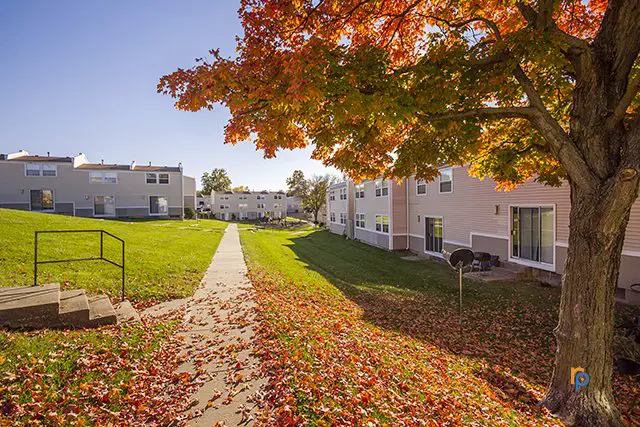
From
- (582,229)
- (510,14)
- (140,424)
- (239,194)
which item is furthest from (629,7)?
(239,194)

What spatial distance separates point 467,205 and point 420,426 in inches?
580

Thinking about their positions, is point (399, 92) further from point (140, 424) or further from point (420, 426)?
point (140, 424)

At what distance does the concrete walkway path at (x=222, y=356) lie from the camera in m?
3.55

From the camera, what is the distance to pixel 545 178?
8.16m

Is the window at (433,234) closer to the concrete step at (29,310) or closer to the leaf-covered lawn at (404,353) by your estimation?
the leaf-covered lawn at (404,353)

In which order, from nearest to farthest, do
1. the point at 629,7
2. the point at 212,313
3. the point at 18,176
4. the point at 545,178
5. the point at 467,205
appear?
the point at 629,7 < the point at 212,313 < the point at 545,178 < the point at 467,205 < the point at 18,176

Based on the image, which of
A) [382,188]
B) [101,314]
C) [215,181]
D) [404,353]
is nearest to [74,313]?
[101,314]

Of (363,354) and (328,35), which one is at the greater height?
(328,35)

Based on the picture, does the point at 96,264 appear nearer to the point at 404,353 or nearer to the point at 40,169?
the point at 404,353

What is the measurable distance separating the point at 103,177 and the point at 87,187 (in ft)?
6.10

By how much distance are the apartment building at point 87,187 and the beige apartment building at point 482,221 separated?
2504 cm

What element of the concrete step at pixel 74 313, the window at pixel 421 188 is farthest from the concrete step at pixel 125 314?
the window at pixel 421 188

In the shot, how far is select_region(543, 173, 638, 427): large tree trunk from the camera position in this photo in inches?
163

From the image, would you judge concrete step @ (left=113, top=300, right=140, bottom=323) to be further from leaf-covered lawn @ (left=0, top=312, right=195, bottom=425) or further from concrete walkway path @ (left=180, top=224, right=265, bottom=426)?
concrete walkway path @ (left=180, top=224, right=265, bottom=426)
